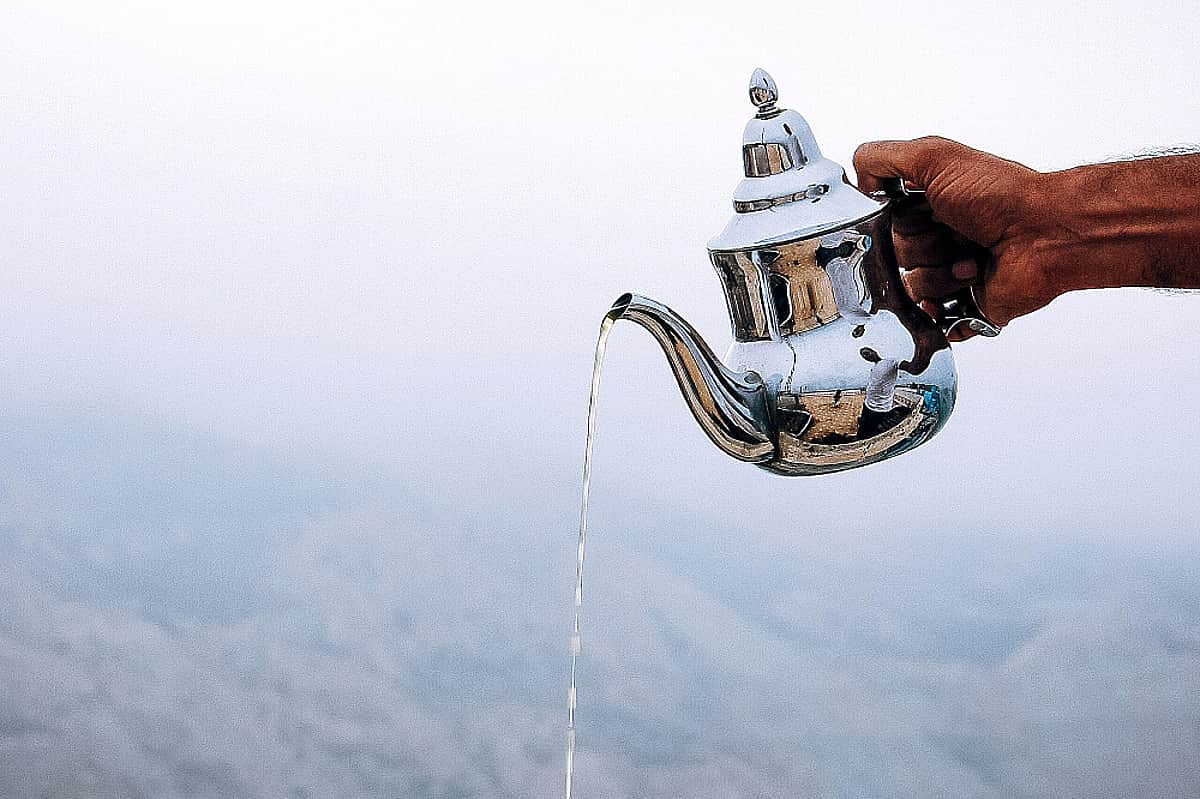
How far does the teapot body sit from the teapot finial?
2.8 inches

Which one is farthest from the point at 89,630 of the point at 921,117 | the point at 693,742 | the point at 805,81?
the point at 921,117

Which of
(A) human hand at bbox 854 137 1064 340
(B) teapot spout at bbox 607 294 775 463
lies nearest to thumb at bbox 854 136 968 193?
(A) human hand at bbox 854 137 1064 340

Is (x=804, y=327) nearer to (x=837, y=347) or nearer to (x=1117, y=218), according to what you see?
(x=837, y=347)

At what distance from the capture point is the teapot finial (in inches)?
23.9

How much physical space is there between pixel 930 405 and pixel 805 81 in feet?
3.56

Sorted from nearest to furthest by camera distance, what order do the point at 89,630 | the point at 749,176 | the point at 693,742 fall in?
the point at 749,176, the point at 89,630, the point at 693,742

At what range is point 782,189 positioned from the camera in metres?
0.59

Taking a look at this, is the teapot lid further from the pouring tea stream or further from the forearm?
the forearm

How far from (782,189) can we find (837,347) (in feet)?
0.25

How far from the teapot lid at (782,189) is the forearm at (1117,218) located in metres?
0.10

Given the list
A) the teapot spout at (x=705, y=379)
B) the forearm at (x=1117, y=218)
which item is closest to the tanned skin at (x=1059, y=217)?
the forearm at (x=1117, y=218)

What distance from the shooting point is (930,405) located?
0.61m

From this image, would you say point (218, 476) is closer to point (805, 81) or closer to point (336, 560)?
point (336, 560)

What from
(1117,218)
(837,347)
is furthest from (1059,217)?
(837,347)
